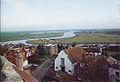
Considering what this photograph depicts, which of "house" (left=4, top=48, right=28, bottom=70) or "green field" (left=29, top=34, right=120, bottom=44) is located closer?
"green field" (left=29, top=34, right=120, bottom=44)

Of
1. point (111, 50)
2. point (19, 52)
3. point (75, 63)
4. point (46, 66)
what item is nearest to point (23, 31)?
point (19, 52)

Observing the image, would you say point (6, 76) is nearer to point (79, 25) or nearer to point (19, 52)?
point (19, 52)

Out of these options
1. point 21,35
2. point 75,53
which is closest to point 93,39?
point 75,53

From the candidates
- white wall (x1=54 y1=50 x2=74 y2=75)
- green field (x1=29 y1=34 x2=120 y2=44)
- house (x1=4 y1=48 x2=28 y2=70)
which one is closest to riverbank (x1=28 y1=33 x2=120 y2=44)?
green field (x1=29 y1=34 x2=120 y2=44)

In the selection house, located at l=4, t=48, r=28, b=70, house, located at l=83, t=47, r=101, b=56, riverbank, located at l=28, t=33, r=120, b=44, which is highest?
riverbank, located at l=28, t=33, r=120, b=44

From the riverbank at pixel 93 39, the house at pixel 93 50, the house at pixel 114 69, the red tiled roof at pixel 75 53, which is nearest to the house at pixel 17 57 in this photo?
the riverbank at pixel 93 39

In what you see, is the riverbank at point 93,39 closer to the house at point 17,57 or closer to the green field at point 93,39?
the green field at point 93,39

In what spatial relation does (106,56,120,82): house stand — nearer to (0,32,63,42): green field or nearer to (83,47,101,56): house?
(83,47,101,56): house

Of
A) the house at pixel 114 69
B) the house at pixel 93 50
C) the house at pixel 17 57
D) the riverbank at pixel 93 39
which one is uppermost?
the riverbank at pixel 93 39
